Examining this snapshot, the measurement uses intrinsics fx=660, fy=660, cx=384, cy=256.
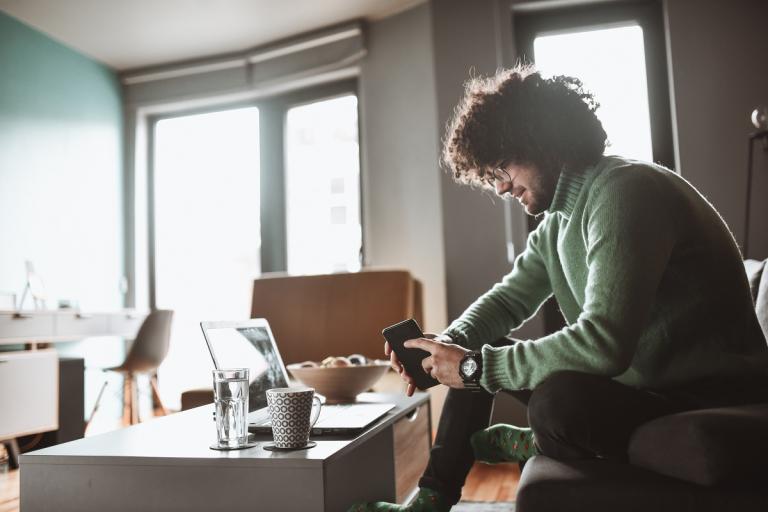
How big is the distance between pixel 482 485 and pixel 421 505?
4.73 feet

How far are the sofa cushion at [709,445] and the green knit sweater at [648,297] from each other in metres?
0.13

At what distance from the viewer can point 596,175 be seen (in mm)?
1205

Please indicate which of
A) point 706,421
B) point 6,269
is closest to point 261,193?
point 6,269

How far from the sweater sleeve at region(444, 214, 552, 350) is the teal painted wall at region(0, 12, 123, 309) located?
3474mm

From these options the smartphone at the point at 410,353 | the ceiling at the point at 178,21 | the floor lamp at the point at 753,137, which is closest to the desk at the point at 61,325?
the ceiling at the point at 178,21

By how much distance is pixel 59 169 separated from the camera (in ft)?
14.7

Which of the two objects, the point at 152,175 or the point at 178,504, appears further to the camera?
the point at 152,175

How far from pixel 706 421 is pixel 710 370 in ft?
0.75

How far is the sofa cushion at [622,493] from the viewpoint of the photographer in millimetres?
→ 845

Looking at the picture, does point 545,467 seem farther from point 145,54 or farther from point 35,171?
point 145,54

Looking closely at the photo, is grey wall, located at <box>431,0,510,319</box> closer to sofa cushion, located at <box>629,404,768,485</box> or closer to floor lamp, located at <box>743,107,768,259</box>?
floor lamp, located at <box>743,107,768,259</box>

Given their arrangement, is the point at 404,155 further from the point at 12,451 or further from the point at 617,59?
the point at 12,451

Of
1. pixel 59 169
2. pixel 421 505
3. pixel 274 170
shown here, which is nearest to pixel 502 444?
pixel 421 505

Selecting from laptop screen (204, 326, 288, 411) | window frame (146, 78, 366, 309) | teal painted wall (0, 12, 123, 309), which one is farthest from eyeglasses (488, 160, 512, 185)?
teal painted wall (0, 12, 123, 309)
